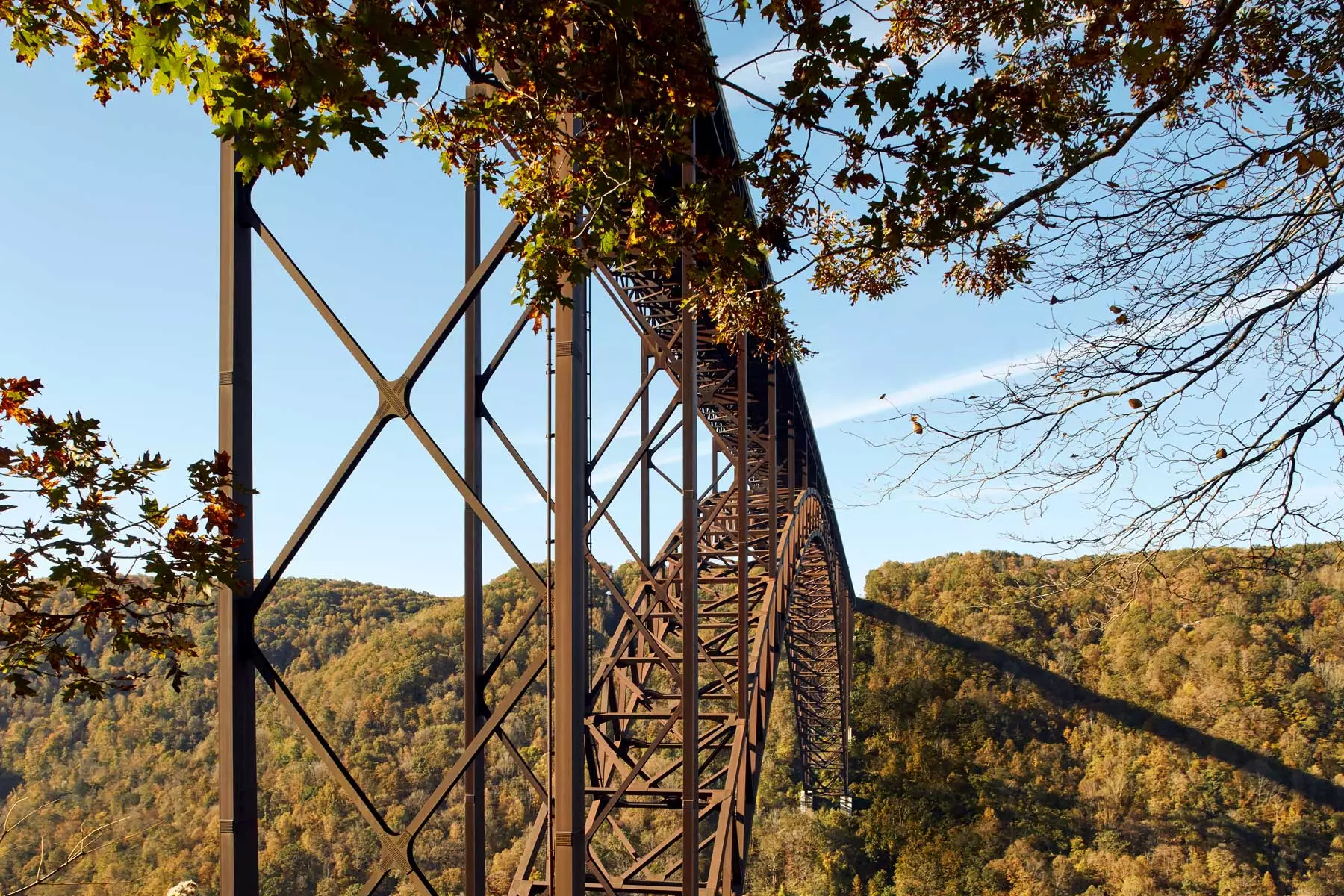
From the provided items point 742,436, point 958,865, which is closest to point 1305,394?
point 742,436

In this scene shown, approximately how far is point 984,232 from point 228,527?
3092 millimetres

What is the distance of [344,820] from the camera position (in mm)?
31562

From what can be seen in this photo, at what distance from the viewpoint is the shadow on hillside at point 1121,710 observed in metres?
41.0

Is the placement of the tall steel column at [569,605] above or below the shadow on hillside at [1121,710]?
above

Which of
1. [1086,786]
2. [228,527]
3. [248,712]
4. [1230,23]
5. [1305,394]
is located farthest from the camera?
[1086,786]

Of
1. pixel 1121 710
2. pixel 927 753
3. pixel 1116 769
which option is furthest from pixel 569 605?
pixel 1121 710

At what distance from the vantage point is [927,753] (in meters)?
48.1

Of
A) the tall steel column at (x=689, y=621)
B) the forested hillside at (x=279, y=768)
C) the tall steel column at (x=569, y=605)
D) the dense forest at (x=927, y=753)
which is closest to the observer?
the tall steel column at (x=569, y=605)

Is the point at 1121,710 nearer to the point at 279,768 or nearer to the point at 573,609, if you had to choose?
the point at 279,768

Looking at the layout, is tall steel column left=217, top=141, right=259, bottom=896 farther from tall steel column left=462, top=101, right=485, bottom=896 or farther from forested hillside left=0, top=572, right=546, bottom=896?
forested hillside left=0, top=572, right=546, bottom=896

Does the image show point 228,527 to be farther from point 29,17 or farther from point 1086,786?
point 1086,786

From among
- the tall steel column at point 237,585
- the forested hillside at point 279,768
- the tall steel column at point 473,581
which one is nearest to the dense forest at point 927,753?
the forested hillside at point 279,768

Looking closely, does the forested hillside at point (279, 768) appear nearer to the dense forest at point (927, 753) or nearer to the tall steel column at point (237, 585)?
the dense forest at point (927, 753)

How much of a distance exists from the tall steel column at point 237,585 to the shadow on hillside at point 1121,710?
45797mm
